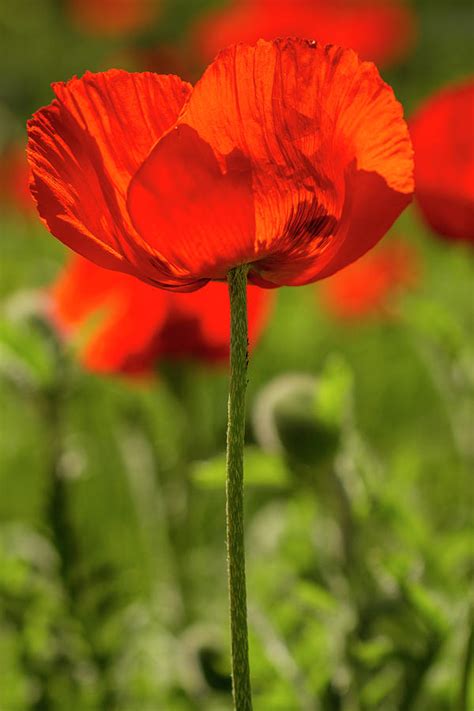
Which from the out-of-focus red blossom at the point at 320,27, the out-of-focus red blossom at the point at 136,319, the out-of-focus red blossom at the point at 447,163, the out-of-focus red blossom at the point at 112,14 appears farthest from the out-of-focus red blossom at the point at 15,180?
the out-of-focus red blossom at the point at 112,14

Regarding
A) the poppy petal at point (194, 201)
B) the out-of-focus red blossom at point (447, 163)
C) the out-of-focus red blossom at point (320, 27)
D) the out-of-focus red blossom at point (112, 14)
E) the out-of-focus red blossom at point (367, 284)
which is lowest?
the poppy petal at point (194, 201)

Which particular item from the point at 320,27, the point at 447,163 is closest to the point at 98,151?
the point at 447,163

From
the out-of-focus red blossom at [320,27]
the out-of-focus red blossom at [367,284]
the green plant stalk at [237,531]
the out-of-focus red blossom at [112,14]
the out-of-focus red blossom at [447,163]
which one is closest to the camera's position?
the green plant stalk at [237,531]

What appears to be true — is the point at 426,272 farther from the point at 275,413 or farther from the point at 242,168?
the point at 242,168

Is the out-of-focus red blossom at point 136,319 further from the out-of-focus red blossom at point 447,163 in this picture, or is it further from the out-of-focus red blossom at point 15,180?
the out-of-focus red blossom at point 15,180

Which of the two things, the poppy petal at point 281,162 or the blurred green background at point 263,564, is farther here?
the blurred green background at point 263,564

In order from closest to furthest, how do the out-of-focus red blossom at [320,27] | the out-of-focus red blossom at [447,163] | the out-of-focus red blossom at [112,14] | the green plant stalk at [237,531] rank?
the green plant stalk at [237,531] < the out-of-focus red blossom at [447,163] < the out-of-focus red blossom at [320,27] < the out-of-focus red blossom at [112,14]
